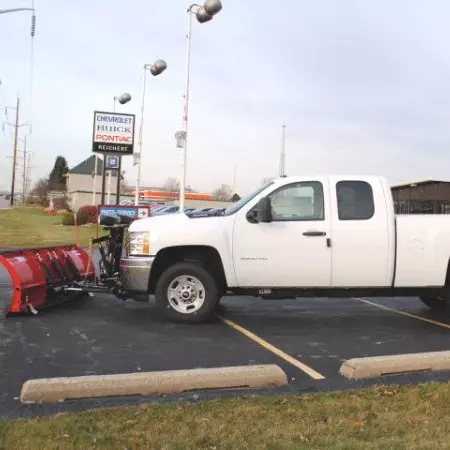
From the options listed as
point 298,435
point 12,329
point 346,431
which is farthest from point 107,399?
point 12,329

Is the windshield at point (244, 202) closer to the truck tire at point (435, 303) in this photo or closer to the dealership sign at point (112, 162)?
the truck tire at point (435, 303)

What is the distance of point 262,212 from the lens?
7.62 meters

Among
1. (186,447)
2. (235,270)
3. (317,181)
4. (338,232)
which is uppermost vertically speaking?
(317,181)

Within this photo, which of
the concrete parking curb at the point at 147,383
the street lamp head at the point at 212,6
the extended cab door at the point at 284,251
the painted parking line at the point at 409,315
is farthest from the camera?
the street lamp head at the point at 212,6

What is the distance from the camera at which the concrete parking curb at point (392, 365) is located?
549 cm

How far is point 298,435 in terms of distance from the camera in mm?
4020

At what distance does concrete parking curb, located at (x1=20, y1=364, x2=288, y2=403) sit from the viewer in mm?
4652

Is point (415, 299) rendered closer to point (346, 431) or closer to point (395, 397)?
point (395, 397)

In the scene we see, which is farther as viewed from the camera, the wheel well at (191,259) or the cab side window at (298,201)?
the wheel well at (191,259)

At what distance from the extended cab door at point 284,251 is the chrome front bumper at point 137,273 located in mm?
1200

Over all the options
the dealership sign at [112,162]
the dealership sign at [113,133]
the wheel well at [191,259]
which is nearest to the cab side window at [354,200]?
the wheel well at [191,259]

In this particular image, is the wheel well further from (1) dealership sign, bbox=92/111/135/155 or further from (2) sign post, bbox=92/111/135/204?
(1) dealership sign, bbox=92/111/135/155

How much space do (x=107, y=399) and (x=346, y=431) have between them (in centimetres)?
191

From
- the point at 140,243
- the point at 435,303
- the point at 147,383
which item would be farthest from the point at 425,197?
the point at 147,383
